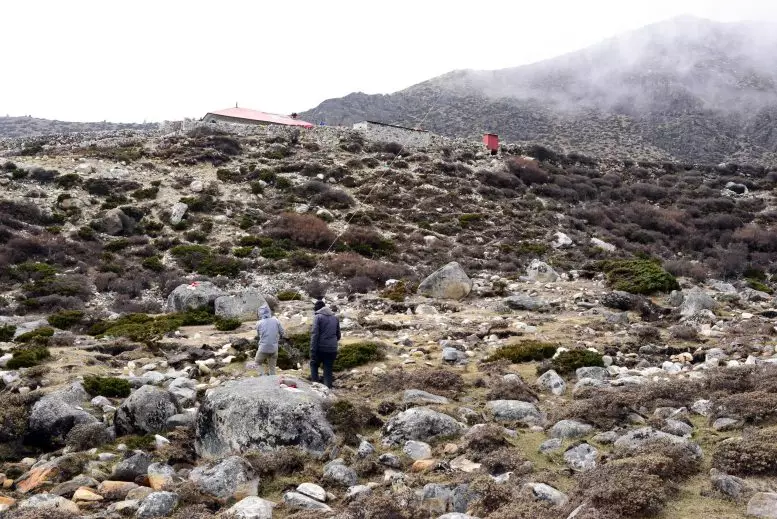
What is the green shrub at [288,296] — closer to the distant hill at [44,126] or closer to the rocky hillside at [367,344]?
the rocky hillside at [367,344]

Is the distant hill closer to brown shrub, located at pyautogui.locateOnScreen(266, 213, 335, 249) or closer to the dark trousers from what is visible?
brown shrub, located at pyautogui.locateOnScreen(266, 213, 335, 249)

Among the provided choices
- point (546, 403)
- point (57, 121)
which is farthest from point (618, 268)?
point (57, 121)

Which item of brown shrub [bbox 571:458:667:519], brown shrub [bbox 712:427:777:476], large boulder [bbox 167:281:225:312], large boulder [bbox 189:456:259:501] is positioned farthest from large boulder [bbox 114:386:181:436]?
large boulder [bbox 167:281:225:312]

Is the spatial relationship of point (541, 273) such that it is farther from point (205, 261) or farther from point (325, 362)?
point (325, 362)

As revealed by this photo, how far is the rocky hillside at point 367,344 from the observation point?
5602 mm

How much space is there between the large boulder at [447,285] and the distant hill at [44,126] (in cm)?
6782

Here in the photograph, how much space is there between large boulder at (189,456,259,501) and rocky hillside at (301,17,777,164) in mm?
61784

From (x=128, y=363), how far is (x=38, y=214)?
1735 cm

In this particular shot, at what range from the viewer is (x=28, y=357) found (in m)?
10.9

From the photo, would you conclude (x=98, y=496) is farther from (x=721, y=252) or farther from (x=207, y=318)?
(x=721, y=252)

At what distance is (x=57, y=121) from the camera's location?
308ft

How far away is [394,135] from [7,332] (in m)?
33.0

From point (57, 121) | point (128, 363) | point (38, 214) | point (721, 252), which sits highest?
point (57, 121)

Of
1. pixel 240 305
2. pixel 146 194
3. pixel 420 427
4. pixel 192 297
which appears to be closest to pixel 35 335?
pixel 192 297
